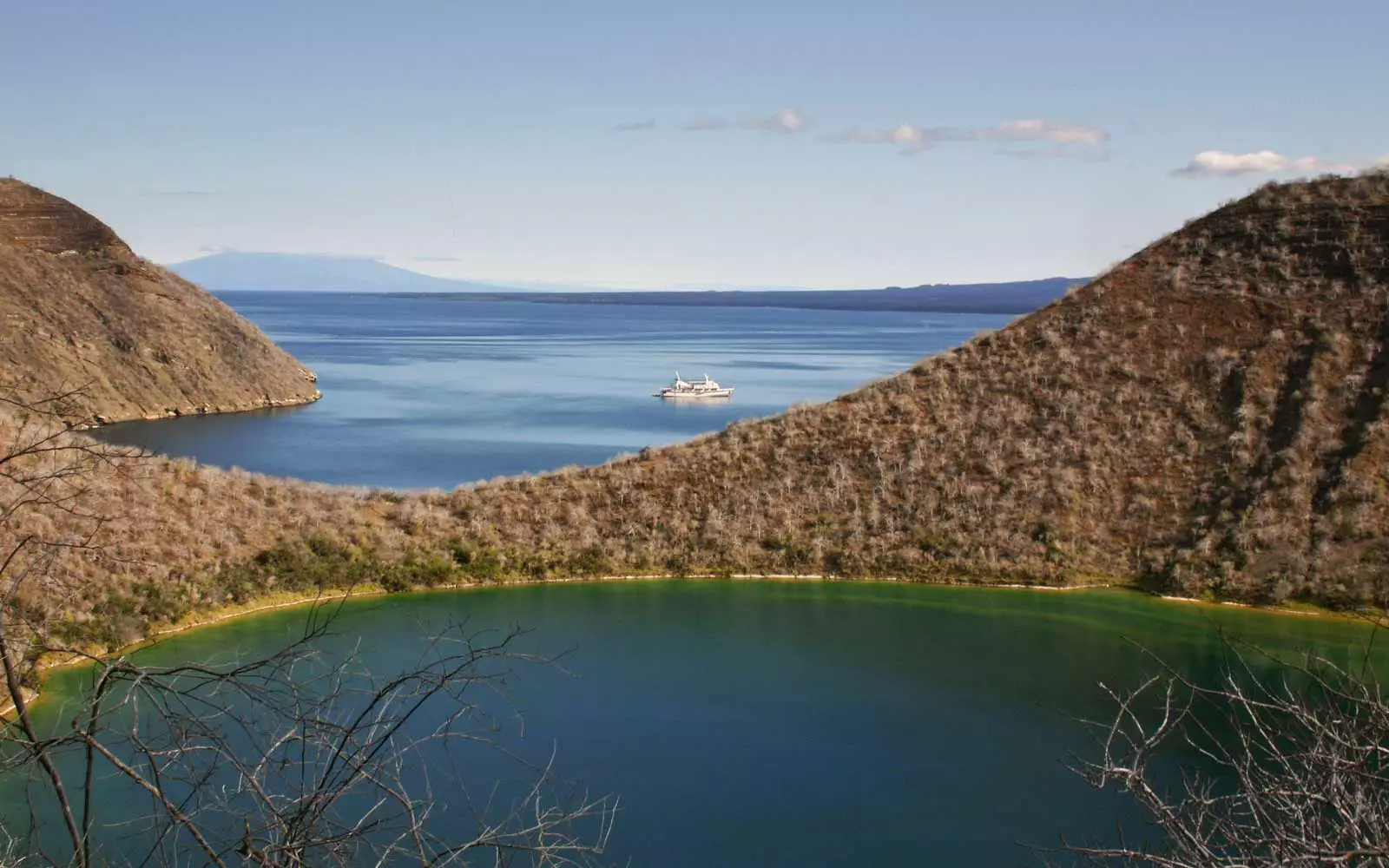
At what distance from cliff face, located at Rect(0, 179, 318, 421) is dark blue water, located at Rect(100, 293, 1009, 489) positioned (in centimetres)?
211

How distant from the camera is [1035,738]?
18.4 m

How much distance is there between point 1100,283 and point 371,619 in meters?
25.4

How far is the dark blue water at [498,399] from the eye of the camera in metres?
46.5

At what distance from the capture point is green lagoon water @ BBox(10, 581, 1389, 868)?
1521 centimetres

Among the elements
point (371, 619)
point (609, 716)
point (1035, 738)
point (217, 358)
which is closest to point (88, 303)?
point (217, 358)

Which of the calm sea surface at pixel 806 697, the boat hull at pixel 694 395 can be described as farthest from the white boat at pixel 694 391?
the calm sea surface at pixel 806 697

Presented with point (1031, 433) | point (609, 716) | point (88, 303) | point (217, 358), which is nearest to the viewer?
point (609, 716)

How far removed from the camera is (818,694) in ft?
67.1

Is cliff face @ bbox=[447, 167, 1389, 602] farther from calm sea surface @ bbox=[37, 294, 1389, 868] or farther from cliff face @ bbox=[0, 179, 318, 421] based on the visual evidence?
cliff face @ bbox=[0, 179, 318, 421]

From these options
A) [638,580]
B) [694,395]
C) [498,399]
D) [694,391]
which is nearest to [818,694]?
[638,580]

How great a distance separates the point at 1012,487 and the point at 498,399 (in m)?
40.8

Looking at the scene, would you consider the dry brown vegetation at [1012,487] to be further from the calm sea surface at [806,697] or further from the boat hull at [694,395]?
the boat hull at [694,395]

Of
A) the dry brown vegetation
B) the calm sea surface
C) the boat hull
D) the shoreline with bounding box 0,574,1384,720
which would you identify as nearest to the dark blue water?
the boat hull

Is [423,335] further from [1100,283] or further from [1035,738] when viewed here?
[1035,738]
